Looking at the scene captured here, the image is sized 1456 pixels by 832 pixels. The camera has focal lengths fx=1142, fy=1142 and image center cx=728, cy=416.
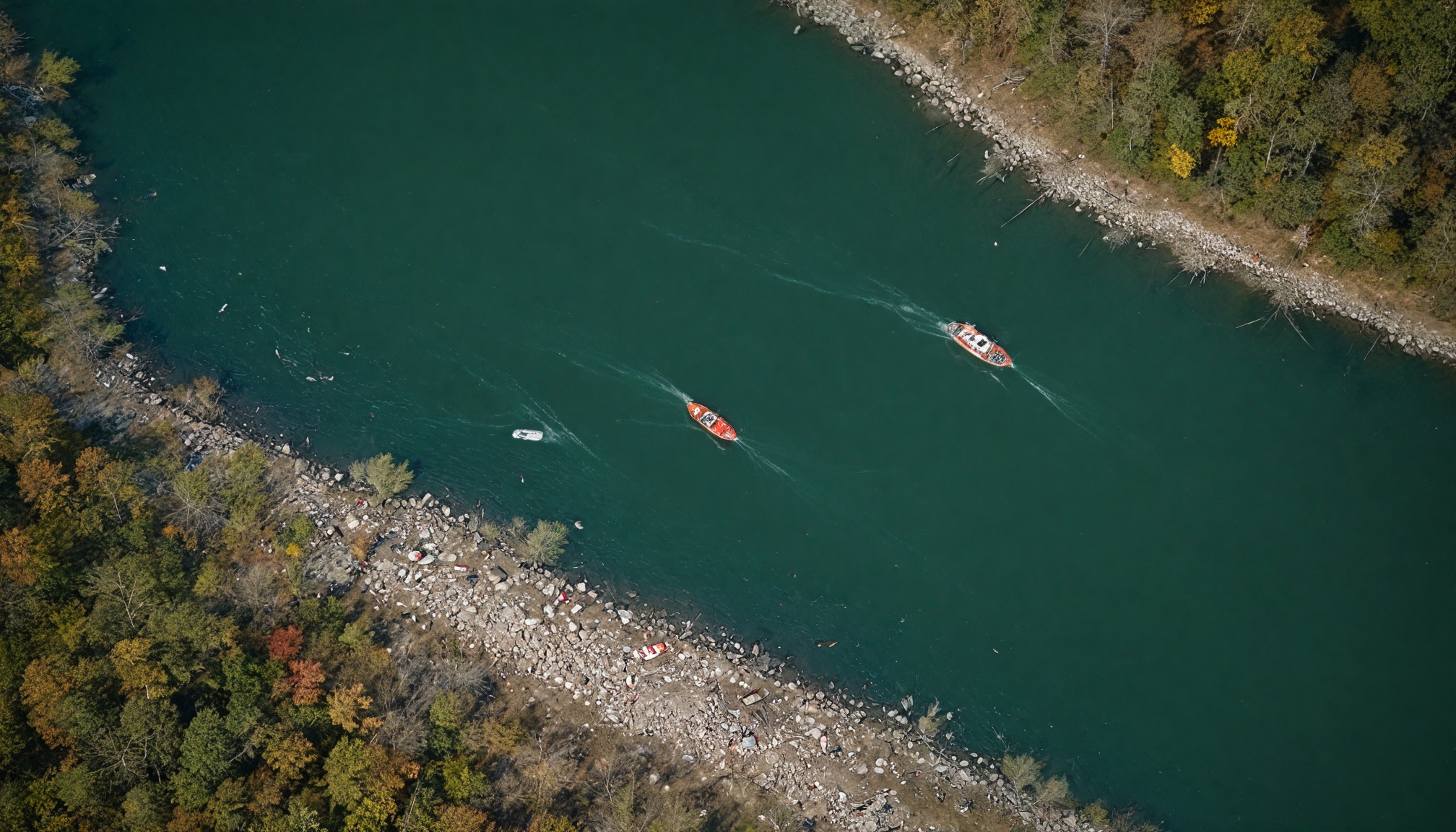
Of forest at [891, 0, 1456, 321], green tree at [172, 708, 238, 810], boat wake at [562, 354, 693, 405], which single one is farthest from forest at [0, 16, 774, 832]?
forest at [891, 0, 1456, 321]

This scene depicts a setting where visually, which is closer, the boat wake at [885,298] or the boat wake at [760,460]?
the boat wake at [760,460]

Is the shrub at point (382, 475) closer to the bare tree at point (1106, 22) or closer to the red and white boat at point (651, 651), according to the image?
the red and white boat at point (651, 651)

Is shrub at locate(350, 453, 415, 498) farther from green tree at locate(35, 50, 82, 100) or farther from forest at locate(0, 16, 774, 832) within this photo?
green tree at locate(35, 50, 82, 100)

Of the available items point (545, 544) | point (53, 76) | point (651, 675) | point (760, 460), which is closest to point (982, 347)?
point (760, 460)

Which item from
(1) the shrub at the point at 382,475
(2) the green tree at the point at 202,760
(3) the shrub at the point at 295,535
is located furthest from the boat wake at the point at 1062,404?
(2) the green tree at the point at 202,760

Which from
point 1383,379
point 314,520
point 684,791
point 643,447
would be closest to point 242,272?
point 314,520

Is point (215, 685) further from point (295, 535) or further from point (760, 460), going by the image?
point (760, 460)
